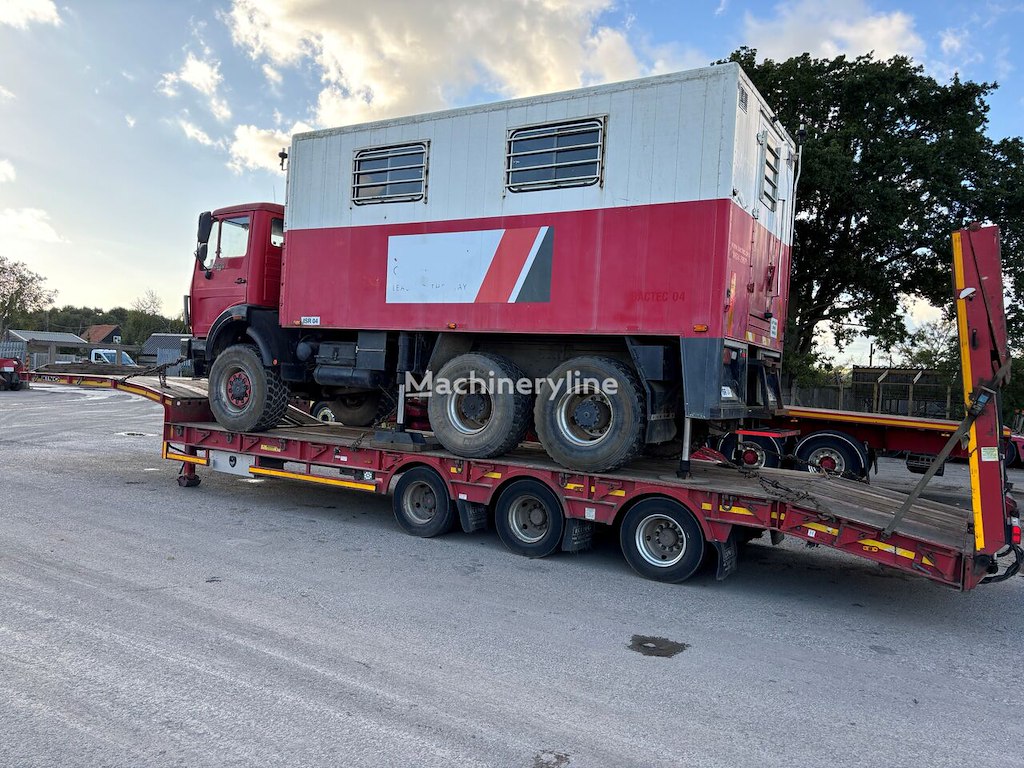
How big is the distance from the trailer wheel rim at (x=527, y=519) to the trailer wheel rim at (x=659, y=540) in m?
1.02

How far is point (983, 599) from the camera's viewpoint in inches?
249

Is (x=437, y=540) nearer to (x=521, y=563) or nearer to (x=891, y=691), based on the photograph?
(x=521, y=563)

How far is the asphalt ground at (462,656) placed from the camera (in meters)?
3.48

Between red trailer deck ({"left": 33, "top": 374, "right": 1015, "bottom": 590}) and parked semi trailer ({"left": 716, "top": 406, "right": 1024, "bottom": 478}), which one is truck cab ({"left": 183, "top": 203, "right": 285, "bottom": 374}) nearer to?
red trailer deck ({"left": 33, "top": 374, "right": 1015, "bottom": 590})

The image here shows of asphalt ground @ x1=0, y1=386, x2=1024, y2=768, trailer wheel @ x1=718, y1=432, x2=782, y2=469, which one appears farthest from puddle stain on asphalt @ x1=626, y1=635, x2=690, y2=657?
trailer wheel @ x1=718, y1=432, x2=782, y2=469

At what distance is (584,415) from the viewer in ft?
22.7

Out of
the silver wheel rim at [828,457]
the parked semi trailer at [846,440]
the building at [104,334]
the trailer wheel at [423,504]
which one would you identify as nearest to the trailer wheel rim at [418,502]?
the trailer wheel at [423,504]

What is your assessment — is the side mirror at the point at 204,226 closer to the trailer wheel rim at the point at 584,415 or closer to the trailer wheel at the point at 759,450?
the trailer wheel rim at the point at 584,415

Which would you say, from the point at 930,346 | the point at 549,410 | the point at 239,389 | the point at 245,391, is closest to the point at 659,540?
the point at 549,410

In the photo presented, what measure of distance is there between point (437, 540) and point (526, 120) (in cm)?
436

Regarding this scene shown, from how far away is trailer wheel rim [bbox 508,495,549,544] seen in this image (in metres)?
7.17

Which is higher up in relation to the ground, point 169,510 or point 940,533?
point 940,533

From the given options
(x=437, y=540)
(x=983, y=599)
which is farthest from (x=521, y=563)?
(x=983, y=599)

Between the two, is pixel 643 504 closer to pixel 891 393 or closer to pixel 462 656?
pixel 462 656
